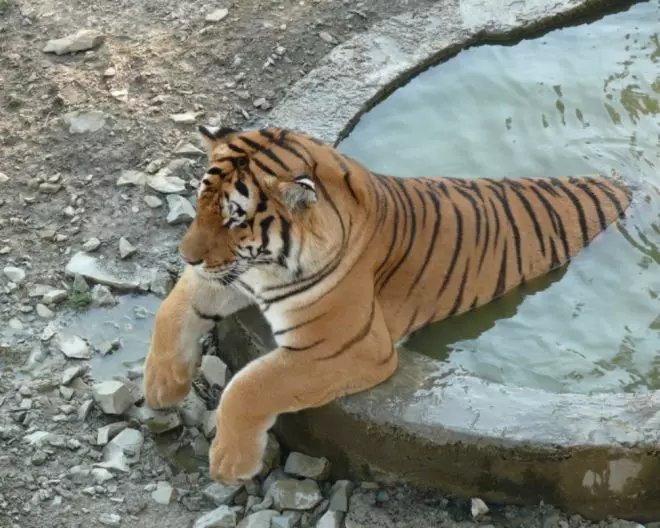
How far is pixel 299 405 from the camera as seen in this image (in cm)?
304

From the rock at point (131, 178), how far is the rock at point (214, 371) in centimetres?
104

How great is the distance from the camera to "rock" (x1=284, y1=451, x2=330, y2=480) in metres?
3.24

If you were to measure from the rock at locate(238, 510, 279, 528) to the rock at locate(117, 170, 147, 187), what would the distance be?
1696mm

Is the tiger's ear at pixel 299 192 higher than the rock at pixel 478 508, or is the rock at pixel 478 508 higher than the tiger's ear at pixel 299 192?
the tiger's ear at pixel 299 192

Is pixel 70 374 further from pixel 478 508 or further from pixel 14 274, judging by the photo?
pixel 478 508

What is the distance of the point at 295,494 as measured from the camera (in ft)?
10.5

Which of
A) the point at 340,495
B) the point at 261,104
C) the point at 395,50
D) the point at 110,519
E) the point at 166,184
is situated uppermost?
the point at 395,50

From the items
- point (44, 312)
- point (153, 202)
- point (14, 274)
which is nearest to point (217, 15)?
point (153, 202)

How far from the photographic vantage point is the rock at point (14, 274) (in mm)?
3875

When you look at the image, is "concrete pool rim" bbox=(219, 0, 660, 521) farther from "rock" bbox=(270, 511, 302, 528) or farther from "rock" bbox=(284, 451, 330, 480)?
"rock" bbox=(270, 511, 302, 528)

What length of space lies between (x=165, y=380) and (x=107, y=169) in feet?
4.43

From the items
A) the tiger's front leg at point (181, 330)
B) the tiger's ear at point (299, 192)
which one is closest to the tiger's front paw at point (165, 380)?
the tiger's front leg at point (181, 330)

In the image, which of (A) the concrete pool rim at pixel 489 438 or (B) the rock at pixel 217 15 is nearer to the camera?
(A) the concrete pool rim at pixel 489 438

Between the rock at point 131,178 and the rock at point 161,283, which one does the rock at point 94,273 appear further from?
the rock at point 131,178
